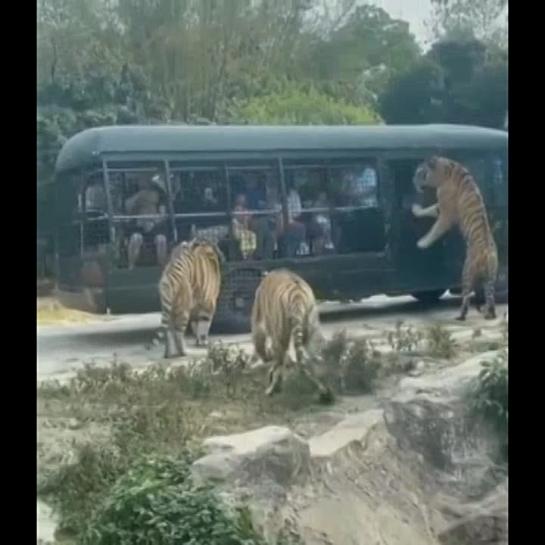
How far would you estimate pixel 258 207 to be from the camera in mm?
2566

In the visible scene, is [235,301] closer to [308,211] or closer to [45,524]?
[308,211]

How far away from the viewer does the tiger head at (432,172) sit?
2.63 m

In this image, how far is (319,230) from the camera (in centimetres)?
258

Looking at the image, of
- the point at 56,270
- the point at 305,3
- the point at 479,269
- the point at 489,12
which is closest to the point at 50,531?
the point at 56,270

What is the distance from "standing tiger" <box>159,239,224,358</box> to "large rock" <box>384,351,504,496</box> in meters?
0.51

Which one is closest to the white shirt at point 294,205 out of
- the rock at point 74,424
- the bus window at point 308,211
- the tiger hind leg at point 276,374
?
the bus window at point 308,211

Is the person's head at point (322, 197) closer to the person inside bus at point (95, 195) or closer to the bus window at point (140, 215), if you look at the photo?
the bus window at point (140, 215)

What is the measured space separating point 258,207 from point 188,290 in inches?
10.2

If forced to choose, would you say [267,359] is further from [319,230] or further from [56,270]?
[56,270]

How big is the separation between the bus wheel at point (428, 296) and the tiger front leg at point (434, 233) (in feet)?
0.36

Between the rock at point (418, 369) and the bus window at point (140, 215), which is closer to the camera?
the bus window at point (140, 215)

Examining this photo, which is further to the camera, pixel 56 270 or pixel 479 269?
pixel 479 269

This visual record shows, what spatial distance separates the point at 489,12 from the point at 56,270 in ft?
3.94

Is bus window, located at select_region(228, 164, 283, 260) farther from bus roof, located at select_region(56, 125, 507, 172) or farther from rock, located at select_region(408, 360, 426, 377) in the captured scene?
rock, located at select_region(408, 360, 426, 377)
